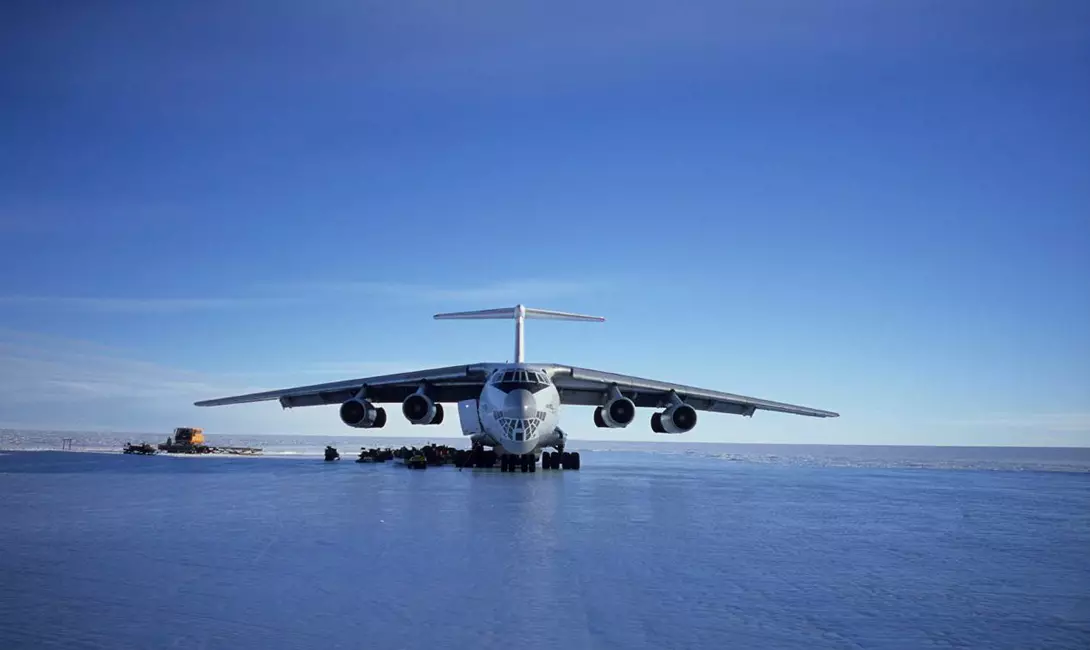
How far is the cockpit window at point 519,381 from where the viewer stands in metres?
22.6

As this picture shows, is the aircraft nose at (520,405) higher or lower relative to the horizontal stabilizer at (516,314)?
lower

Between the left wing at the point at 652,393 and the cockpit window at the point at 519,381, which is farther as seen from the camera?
the left wing at the point at 652,393

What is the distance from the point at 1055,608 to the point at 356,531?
7.11 metres

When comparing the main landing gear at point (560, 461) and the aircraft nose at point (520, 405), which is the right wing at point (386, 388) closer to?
the main landing gear at point (560, 461)

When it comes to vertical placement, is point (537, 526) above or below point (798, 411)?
below

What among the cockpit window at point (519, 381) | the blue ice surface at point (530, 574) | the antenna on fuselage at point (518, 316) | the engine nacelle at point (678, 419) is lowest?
the blue ice surface at point (530, 574)

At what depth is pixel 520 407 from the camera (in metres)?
21.9

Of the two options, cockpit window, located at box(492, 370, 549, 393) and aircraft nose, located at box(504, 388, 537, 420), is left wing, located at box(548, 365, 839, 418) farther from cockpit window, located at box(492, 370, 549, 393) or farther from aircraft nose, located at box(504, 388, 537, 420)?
aircraft nose, located at box(504, 388, 537, 420)

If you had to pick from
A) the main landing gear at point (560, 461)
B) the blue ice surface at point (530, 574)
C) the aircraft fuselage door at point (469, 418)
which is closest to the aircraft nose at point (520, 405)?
the aircraft fuselage door at point (469, 418)

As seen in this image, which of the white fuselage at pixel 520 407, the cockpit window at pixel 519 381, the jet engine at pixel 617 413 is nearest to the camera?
the white fuselage at pixel 520 407

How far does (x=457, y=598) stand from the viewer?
6168 mm

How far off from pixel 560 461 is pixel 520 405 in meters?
Result: 6.49

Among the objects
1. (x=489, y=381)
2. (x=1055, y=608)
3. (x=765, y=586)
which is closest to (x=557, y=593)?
(x=765, y=586)

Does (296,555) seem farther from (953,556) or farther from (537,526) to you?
(953,556)
